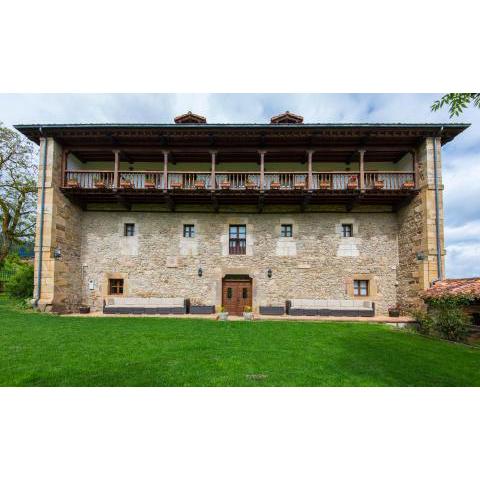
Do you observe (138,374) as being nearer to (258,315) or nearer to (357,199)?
(258,315)

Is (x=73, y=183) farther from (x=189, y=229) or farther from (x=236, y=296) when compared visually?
(x=236, y=296)

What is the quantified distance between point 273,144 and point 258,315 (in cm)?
749

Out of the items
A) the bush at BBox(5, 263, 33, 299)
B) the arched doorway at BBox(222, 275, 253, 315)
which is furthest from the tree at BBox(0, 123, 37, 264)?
the arched doorway at BBox(222, 275, 253, 315)

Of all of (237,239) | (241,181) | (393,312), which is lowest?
(393,312)

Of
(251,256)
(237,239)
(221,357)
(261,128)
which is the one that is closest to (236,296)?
(251,256)

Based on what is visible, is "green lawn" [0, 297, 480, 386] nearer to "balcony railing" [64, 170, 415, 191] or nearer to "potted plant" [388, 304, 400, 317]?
"potted plant" [388, 304, 400, 317]

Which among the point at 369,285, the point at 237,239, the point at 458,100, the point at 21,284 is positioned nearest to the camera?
the point at 458,100

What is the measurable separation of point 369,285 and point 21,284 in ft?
53.8

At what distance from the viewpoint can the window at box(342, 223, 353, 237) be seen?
13391mm

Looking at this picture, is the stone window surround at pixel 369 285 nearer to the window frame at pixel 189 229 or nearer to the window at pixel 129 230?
the window frame at pixel 189 229

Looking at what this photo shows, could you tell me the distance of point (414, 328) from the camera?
36.0ft

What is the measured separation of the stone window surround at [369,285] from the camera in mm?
12953

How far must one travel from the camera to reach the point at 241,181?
13.2 m

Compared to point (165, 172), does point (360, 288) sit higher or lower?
lower
